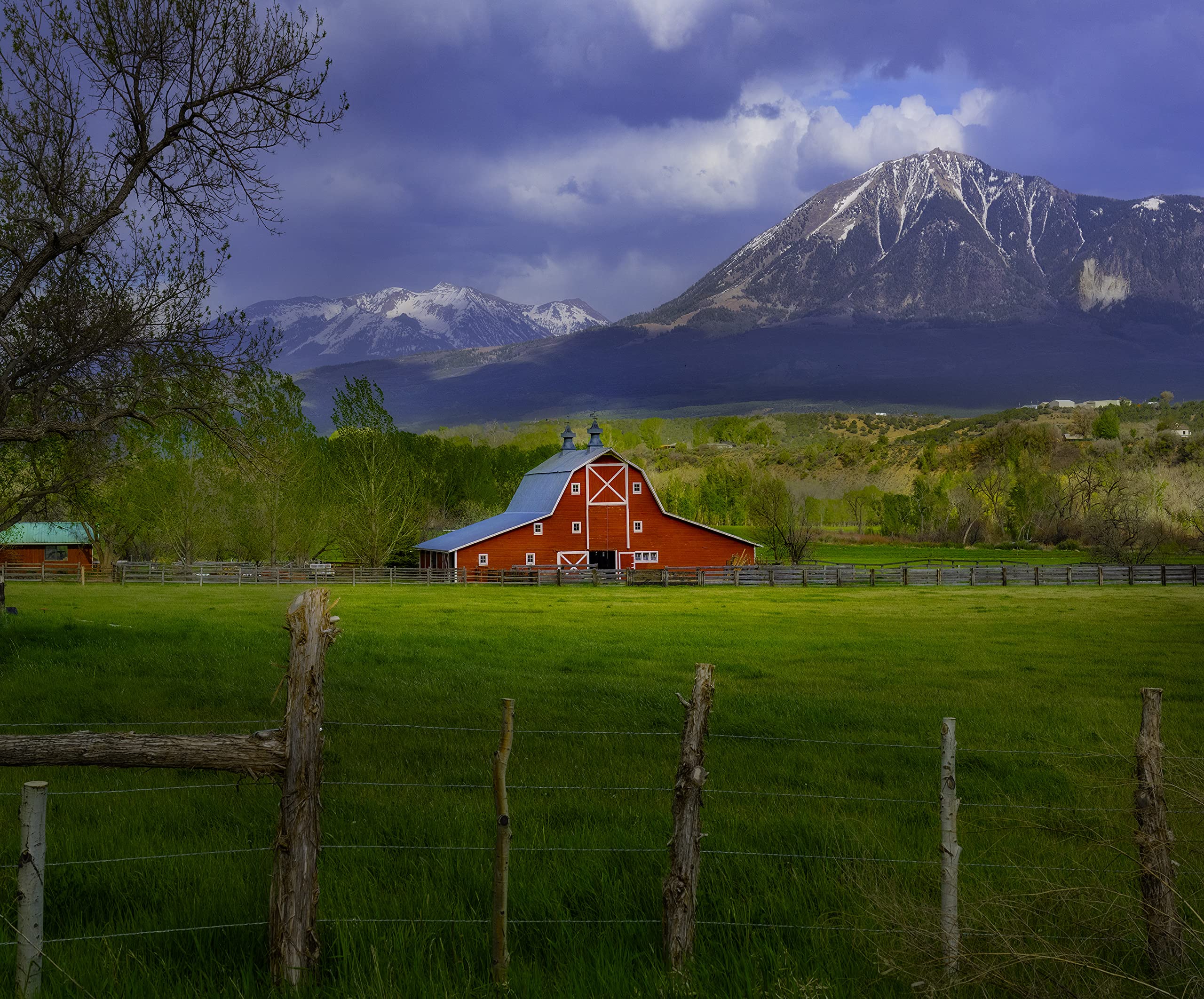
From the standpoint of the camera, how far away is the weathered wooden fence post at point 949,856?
208 inches

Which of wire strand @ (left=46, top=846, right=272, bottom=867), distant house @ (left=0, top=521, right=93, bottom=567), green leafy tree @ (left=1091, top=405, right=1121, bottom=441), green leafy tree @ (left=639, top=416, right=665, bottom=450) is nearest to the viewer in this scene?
wire strand @ (left=46, top=846, right=272, bottom=867)

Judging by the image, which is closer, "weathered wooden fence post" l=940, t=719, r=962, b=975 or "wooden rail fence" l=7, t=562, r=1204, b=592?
"weathered wooden fence post" l=940, t=719, r=962, b=975

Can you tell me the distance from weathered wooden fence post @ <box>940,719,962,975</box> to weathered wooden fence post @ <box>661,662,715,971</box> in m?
1.24

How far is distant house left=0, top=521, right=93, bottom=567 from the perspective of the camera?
225ft

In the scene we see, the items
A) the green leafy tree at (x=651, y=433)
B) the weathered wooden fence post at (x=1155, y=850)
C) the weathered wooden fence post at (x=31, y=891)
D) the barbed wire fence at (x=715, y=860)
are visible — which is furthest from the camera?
the green leafy tree at (x=651, y=433)

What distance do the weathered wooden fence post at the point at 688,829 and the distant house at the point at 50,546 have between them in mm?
70894

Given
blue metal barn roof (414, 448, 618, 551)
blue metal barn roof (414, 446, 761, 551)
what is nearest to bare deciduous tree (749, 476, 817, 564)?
blue metal barn roof (414, 446, 761, 551)

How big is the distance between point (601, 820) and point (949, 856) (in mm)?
3522

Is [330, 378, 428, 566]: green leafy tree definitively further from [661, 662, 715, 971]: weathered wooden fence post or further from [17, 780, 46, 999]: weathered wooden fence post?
[661, 662, 715, 971]: weathered wooden fence post

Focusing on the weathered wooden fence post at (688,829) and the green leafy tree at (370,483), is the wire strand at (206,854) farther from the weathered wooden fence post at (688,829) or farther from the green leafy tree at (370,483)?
the green leafy tree at (370,483)

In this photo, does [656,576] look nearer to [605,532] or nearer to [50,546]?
[605,532]

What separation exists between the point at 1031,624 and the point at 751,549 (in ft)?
103

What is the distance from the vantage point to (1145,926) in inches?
220

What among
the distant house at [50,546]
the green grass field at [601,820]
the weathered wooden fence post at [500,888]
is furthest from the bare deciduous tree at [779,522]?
the weathered wooden fence post at [500,888]
